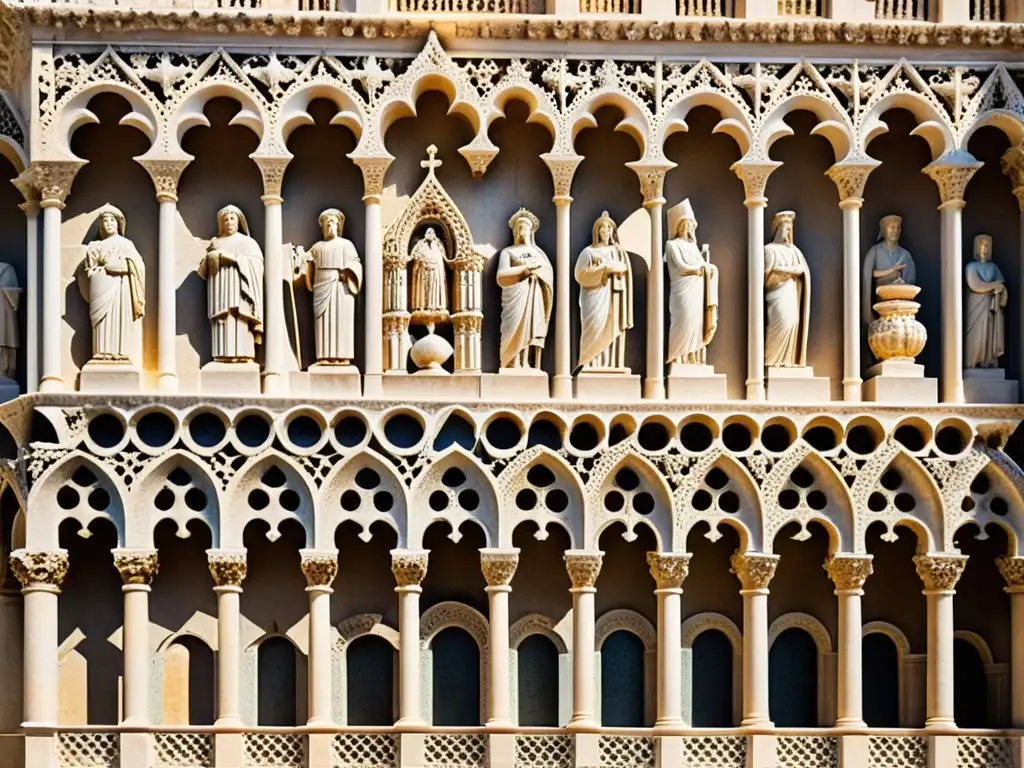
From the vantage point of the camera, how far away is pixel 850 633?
22328 mm

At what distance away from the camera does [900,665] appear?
23016 mm

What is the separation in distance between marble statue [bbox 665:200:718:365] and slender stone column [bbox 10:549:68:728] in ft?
20.7

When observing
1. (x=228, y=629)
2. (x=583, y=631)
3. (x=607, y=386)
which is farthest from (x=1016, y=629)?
(x=228, y=629)

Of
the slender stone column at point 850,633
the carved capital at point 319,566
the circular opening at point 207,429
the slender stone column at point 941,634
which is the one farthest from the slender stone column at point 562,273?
the slender stone column at point 941,634

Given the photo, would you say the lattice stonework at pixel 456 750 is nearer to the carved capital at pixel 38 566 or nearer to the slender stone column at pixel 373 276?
the slender stone column at pixel 373 276

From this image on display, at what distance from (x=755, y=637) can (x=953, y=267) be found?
416 centimetres

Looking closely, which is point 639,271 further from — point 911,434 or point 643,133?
point 911,434

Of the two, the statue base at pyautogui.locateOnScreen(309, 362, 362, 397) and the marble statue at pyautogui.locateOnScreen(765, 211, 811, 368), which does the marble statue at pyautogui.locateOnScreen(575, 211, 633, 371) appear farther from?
the statue base at pyautogui.locateOnScreen(309, 362, 362, 397)

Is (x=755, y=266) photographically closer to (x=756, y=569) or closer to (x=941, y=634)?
(x=756, y=569)

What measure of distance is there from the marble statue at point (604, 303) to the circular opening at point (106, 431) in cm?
455

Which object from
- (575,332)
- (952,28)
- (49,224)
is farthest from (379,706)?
(952,28)

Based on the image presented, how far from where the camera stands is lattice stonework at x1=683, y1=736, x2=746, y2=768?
22266mm

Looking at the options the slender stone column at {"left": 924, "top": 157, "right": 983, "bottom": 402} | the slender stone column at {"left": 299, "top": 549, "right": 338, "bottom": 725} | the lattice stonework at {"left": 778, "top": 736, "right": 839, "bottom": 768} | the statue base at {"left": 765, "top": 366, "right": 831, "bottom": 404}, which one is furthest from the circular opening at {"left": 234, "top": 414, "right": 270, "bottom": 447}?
the slender stone column at {"left": 924, "top": 157, "right": 983, "bottom": 402}

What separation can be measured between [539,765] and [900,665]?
381cm
